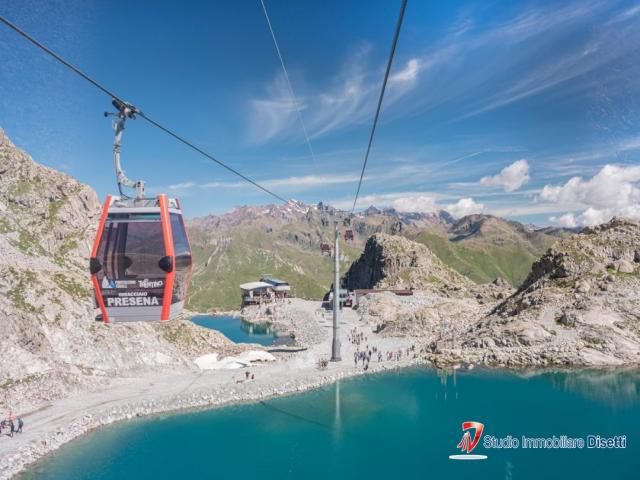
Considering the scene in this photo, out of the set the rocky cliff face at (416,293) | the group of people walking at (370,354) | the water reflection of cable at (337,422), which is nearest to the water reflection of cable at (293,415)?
the water reflection of cable at (337,422)

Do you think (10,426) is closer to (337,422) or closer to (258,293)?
(337,422)

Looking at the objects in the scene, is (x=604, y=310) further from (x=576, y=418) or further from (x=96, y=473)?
(x=96, y=473)

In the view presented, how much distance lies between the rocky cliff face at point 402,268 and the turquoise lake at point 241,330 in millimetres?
53478

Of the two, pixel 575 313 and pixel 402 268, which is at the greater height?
pixel 402 268

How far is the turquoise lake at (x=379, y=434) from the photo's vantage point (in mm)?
32656

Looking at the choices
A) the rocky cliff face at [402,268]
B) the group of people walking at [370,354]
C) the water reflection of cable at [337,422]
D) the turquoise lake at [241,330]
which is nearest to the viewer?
the water reflection of cable at [337,422]

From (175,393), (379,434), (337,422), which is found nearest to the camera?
(379,434)

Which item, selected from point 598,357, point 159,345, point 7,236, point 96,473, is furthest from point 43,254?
point 598,357

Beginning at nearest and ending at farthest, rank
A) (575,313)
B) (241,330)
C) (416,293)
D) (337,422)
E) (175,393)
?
(337,422) < (175,393) < (575,313) < (241,330) < (416,293)

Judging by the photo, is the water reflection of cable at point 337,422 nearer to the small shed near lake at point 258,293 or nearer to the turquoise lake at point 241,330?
the turquoise lake at point 241,330

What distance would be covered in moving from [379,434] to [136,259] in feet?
116

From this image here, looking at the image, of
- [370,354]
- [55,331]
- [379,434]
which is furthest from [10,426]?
[370,354]

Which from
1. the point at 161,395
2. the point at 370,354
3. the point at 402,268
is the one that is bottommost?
the point at 161,395

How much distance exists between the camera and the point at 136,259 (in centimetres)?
1262
